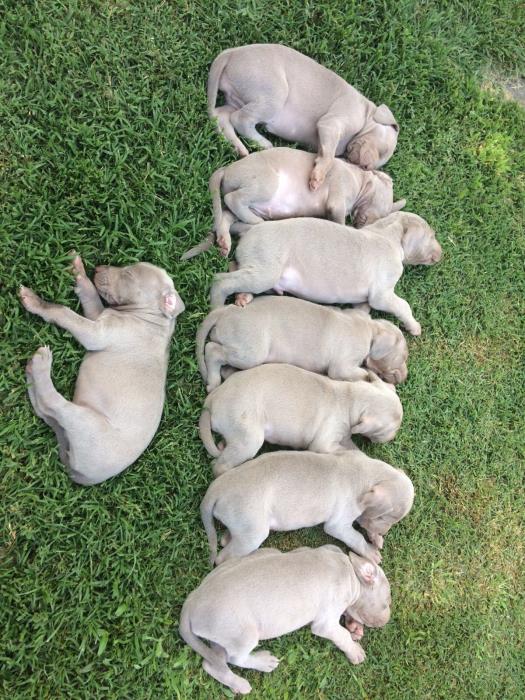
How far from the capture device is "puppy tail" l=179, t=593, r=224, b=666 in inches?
152

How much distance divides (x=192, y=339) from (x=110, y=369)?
74 centimetres

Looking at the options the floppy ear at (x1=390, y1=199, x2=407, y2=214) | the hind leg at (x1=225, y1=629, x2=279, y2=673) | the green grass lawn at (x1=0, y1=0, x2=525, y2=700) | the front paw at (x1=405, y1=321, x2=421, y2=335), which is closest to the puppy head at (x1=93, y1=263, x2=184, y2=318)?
the green grass lawn at (x1=0, y1=0, x2=525, y2=700)

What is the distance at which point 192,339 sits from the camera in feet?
14.3

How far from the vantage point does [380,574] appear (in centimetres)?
454

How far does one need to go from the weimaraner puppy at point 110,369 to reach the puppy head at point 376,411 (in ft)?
4.63

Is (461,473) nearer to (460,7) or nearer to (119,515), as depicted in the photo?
(119,515)

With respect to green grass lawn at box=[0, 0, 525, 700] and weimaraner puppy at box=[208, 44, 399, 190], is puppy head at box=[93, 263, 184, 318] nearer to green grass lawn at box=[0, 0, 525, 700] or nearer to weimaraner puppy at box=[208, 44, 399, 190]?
green grass lawn at box=[0, 0, 525, 700]

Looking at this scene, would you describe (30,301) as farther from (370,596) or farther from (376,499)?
(370,596)

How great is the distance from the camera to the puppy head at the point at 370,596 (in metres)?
4.40

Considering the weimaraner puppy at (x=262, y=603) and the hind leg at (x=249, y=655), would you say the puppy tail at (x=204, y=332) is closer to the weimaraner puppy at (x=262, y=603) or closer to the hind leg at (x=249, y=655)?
the weimaraner puppy at (x=262, y=603)

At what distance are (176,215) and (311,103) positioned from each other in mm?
1426

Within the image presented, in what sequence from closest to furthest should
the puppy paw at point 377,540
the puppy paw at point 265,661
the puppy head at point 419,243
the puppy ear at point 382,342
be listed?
the puppy paw at point 265,661 → the puppy paw at point 377,540 → the puppy ear at point 382,342 → the puppy head at point 419,243

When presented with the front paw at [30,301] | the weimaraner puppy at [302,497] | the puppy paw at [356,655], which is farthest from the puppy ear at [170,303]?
the puppy paw at [356,655]

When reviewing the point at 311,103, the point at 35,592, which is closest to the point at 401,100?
the point at 311,103
